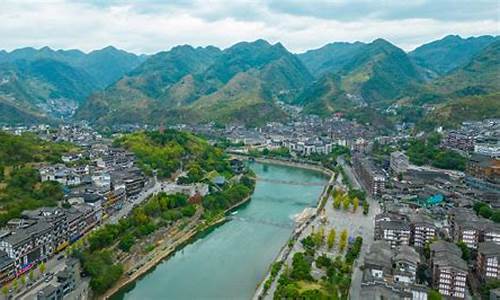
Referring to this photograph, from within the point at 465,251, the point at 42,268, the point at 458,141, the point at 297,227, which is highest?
the point at 458,141

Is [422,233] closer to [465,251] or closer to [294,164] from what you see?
[465,251]

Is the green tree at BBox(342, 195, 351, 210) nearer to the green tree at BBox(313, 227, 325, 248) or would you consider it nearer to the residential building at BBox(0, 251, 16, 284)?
the green tree at BBox(313, 227, 325, 248)

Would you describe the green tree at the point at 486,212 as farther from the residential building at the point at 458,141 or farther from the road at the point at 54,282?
the road at the point at 54,282

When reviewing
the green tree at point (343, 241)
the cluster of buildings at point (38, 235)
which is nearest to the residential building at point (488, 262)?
the green tree at point (343, 241)

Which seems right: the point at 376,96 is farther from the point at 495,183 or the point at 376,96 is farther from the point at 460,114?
the point at 495,183

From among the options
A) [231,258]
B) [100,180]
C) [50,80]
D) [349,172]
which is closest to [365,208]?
[231,258]

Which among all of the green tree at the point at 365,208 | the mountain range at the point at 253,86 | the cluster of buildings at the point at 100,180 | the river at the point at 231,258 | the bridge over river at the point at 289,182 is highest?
the mountain range at the point at 253,86
